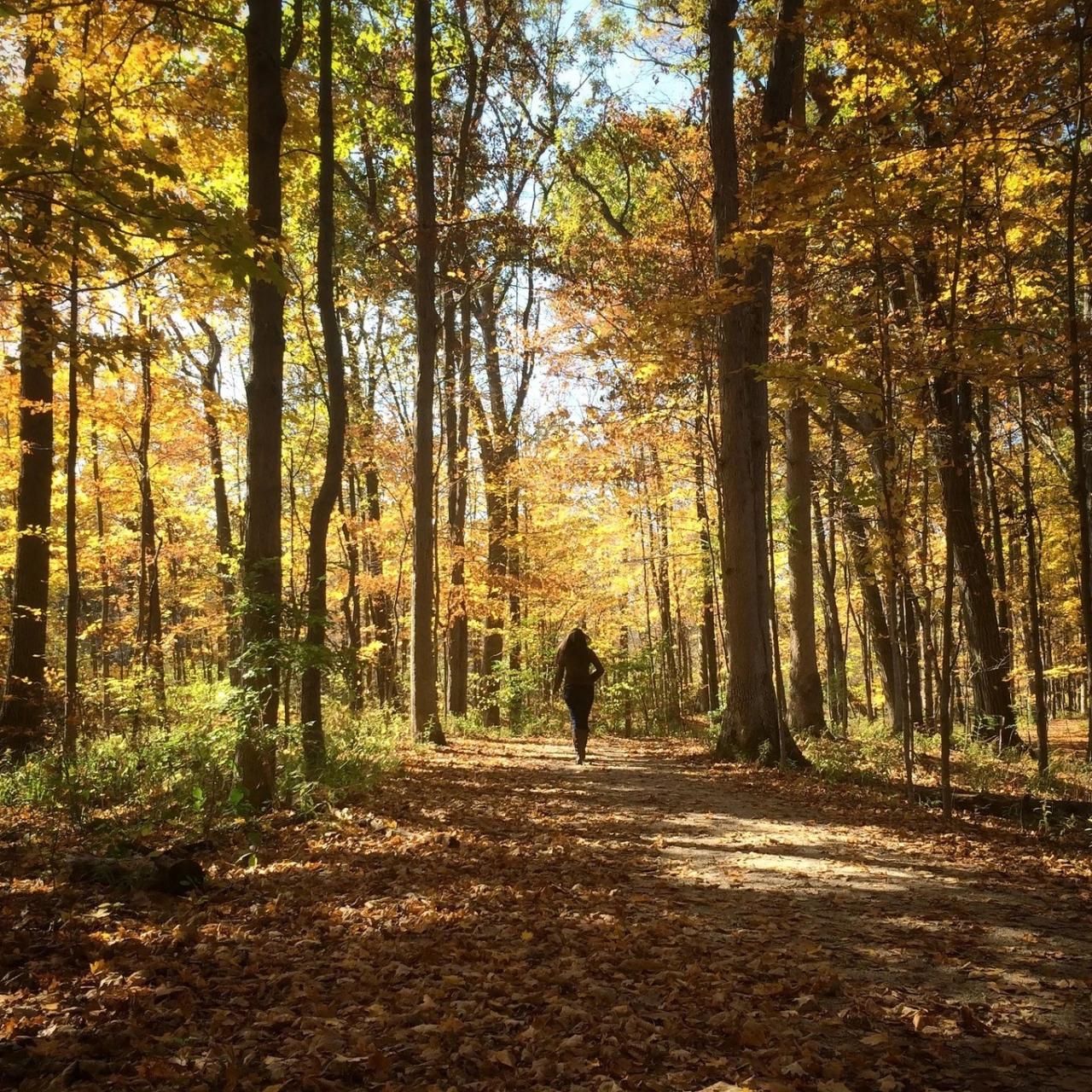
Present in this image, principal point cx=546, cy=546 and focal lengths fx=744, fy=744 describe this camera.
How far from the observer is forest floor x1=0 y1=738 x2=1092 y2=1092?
8.80ft

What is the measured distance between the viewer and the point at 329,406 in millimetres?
9273

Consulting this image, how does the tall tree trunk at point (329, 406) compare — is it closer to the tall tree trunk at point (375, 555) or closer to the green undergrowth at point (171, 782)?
the green undergrowth at point (171, 782)

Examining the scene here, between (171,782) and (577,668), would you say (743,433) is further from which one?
(171,782)

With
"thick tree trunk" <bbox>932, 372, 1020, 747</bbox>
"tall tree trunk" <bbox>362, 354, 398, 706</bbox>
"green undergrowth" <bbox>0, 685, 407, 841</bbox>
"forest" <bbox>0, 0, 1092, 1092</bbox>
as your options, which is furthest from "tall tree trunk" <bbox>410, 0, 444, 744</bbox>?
"thick tree trunk" <bbox>932, 372, 1020, 747</bbox>

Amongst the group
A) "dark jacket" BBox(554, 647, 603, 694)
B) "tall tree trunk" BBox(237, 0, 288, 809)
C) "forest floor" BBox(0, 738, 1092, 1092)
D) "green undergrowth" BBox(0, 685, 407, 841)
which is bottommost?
"forest floor" BBox(0, 738, 1092, 1092)

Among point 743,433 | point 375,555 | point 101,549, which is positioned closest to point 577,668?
point 743,433

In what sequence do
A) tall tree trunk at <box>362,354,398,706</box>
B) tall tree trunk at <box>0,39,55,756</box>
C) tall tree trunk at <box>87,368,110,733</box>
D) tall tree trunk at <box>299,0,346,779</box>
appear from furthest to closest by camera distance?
1. tall tree trunk at <box>362,354,398,706</box>
2. tall tree trunk at <box>87,368,110,733</box>
3. tall tree trunk at <box>0,39,55,756</box>
4. tall tree trunk at <box>299,0,346,779</box>

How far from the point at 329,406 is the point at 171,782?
465cm

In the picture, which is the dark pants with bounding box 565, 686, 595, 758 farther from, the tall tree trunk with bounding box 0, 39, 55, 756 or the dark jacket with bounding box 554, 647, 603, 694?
the tall tree trunk with bounding box 0, 39, 55, 756

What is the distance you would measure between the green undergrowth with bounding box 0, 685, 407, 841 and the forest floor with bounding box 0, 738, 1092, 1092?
68 cm

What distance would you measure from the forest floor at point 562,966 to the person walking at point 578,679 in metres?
4.68

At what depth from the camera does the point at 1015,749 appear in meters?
12.1

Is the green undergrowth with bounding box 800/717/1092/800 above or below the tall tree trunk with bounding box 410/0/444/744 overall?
below

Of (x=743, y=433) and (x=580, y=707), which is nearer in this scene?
(x=743, y=433)
